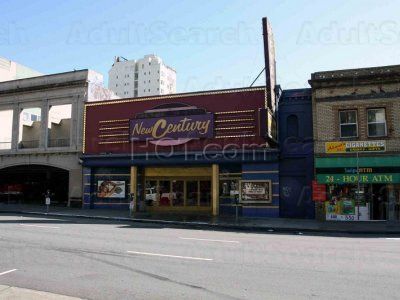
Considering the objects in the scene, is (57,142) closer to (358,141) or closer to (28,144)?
(28,144)

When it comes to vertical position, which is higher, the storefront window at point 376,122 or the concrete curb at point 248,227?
the storefront window at point 376,122

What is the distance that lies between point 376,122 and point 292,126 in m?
4.49

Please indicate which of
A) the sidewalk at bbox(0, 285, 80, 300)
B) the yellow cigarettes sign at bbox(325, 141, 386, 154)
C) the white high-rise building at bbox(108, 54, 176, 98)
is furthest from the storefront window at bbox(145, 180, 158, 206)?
the white high-rise building at bbox(108, 54, 176, 98)

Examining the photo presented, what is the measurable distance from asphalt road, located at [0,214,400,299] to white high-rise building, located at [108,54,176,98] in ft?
348

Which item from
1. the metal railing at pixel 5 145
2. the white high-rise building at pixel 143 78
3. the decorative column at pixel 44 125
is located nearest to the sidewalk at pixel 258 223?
the decorative column at pixel 44 125

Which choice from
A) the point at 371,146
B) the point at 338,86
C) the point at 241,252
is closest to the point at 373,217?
the point at 371,146

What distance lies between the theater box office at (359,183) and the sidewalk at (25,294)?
17.0 meters

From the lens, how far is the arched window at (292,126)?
22.9 meters

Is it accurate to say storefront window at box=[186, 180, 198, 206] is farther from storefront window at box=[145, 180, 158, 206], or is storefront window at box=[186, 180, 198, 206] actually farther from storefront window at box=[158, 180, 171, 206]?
storefront window at box=[145, 180, 158, 206]

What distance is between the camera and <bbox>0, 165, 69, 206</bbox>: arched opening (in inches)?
1161

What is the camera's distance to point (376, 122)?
2105 cm

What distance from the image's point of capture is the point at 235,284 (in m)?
7.35

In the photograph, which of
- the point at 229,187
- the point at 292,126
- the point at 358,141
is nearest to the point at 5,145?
the point at 229,187

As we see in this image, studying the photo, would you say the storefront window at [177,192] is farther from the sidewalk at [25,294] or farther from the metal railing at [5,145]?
the sidewalk at [25,294]
